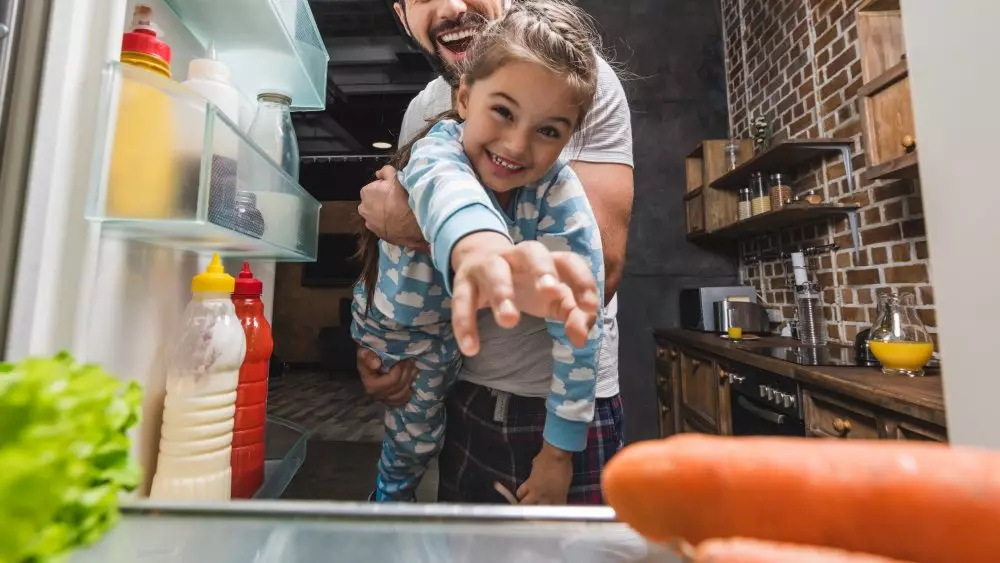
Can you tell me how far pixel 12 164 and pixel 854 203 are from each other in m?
1.78

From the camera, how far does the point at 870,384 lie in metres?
0.81

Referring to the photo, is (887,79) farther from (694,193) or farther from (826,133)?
(694,193)

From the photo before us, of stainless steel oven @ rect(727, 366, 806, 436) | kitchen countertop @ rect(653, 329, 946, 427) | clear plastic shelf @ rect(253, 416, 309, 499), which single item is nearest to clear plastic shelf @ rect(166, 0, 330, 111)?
clear plastic shelf @ rect(253, 416, 309, 499)

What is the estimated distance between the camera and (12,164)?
0.95ft

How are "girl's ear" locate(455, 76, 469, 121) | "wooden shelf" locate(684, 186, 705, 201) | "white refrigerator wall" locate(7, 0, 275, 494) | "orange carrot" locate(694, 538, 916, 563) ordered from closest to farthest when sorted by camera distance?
"orange carrot" locate(694, 538, 916, 563) → "white refrigerator wall" locate(7, 0, 275, 494) → "girl's ear" locate(455, 76, 469, 121) → "wooden shelf" locate(684, 186, 705, 201)

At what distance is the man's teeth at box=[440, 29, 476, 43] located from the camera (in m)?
0.50

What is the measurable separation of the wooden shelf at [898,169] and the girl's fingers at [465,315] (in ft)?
3.96

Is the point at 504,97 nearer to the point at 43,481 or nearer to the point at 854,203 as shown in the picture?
the point at 43,481

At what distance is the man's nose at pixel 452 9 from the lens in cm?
53

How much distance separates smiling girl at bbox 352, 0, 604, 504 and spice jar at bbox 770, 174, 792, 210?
1.44 meters

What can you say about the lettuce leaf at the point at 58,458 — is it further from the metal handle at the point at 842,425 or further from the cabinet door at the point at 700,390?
the cabinet door at the point at 700,390

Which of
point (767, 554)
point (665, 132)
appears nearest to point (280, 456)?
point (767, 554)

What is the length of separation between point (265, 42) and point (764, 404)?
1356mm

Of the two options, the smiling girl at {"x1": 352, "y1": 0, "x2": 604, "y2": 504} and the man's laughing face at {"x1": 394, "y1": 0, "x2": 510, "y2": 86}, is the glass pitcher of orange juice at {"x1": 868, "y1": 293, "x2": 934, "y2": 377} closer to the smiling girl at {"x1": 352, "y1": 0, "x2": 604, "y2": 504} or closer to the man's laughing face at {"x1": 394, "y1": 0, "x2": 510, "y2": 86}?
the smiling girl at {"x1": 352, "y1": 0, "x2": 604, "y2": 504}
